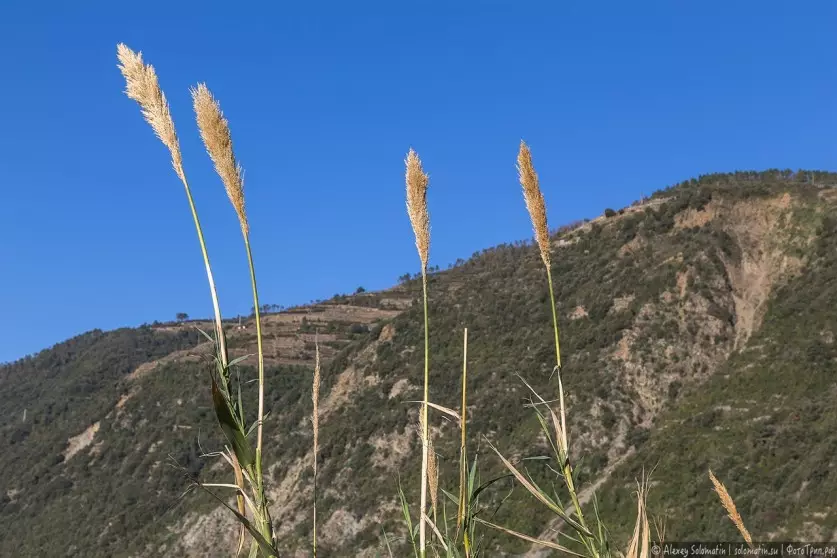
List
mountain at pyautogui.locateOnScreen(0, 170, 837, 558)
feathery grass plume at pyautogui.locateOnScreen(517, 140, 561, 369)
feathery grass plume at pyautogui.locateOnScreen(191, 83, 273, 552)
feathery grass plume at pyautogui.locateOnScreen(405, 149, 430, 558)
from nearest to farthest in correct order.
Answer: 1. feathery grass plume at pyautogui.locateOnScreen(191, 83, 273, 552)
2. feathery grass plume at pyautogui.locateOnScreen(405, 149, 430, 558)
3. feathery grass plume at pyautogui.locateOnScreen(517, 140, 561, 369)
4. mountain at pyautogui.locateOnScreen(0, 170, 837, 558)

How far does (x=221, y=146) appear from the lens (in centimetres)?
218

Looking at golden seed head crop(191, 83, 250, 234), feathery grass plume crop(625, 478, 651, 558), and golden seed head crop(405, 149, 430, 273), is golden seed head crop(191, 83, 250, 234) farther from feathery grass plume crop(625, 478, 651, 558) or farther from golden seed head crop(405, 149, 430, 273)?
feathery grass plume crop(625, 478, 651, 558)

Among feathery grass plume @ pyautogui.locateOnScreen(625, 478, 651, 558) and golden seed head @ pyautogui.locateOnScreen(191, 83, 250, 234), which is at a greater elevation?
golden seed head @ pyautogui.locateOnScreen(191, 83, 250, 234)

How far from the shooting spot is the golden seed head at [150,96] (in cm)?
217

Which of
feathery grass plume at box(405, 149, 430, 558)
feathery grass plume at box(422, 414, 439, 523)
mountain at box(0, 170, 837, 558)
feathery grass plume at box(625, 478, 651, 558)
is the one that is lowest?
feathery grass plume at box(625, 478, 651, 558)

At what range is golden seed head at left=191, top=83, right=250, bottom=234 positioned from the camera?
214cm

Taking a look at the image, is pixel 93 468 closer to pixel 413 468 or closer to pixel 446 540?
pixel 413 468

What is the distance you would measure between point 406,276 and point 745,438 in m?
50.3

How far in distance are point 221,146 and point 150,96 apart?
0.21m

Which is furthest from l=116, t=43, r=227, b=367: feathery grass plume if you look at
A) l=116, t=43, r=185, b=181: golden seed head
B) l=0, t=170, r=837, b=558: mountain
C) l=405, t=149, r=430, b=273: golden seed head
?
l=0, t=170, r=837, b=558: mountain

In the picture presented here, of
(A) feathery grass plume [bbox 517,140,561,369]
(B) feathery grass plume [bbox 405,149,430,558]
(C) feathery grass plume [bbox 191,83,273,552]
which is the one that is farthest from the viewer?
(A) feathery grass plume [bbox 517,140,561,369]

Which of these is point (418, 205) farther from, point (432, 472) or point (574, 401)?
point (574, 401)

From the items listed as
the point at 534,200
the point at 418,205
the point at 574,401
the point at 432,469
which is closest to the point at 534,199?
the point at 534,200

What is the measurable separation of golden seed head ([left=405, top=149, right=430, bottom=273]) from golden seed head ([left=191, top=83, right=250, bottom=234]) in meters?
0.60
